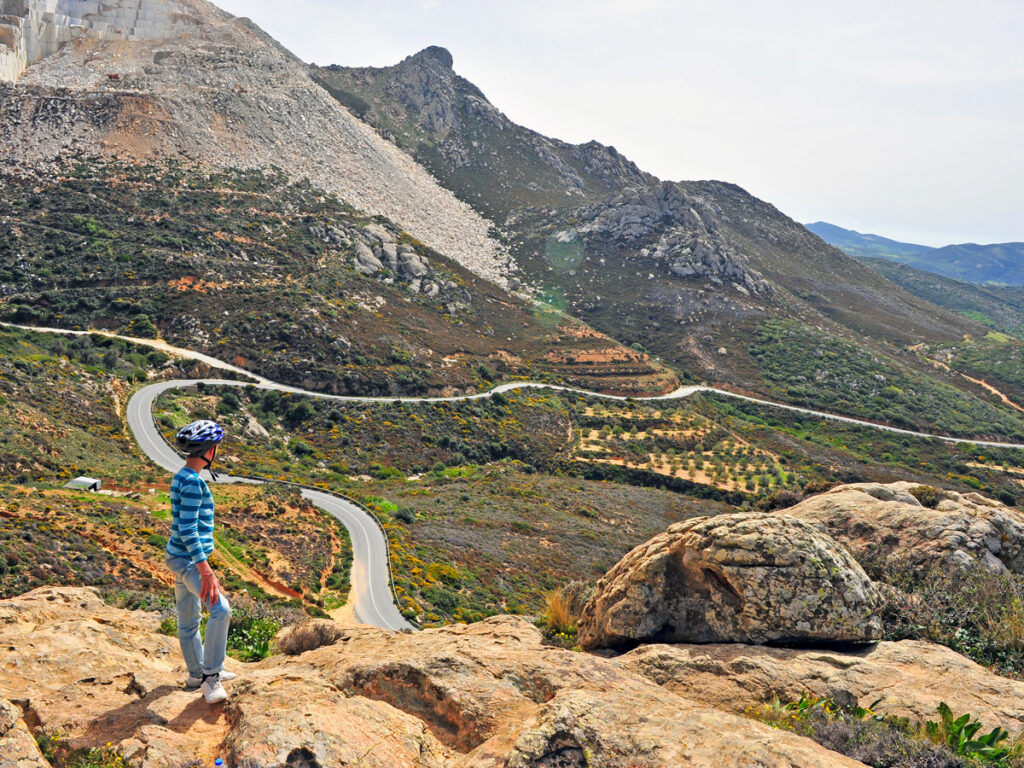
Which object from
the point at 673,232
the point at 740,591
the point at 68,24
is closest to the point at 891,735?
the point at 740,591

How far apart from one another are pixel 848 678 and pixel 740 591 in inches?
54.0

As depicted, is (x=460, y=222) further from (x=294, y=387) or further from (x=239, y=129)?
(x=294, y=387)

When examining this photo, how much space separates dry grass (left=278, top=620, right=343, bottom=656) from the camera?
7.85 metres

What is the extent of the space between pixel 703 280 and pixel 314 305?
6634 centimetres

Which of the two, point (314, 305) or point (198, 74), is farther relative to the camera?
point (198, 74)

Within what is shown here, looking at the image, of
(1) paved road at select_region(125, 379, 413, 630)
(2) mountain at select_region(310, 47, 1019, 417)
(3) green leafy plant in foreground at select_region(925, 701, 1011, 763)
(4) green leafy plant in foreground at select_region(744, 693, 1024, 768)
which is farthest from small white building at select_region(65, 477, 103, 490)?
(2) mountain at select_region(310, 47, 1019, 417)

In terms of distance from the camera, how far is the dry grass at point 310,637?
7.85 m

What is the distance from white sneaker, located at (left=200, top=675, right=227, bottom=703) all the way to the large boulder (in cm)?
489

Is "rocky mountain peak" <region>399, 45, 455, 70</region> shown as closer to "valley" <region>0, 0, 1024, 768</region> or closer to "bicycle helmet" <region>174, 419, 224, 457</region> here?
"valley" <region>0, 0, 1024, 768</region>

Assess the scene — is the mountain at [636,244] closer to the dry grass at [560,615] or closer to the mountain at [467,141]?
the mountain at [467,141]

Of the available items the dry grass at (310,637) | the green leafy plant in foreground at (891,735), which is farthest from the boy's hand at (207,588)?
the green leafy plant in foreground at (891,735)

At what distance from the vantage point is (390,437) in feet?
158

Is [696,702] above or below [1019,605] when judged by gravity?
below

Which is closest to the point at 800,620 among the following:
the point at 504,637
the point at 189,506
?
the point at 504,637
